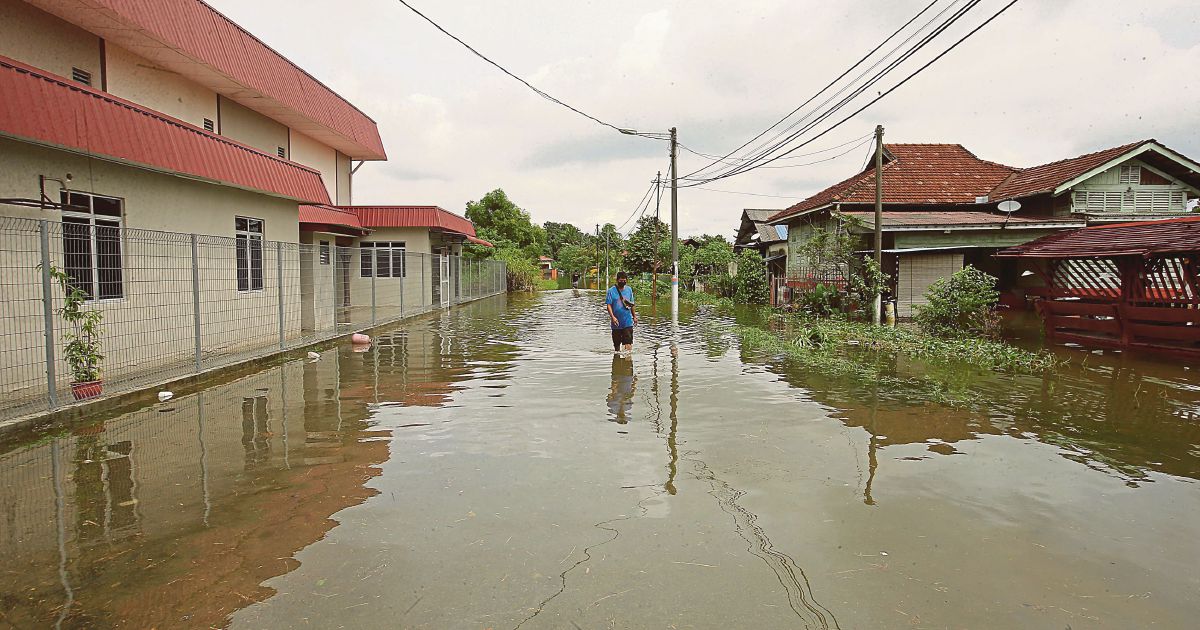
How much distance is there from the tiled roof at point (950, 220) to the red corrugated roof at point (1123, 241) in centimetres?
363

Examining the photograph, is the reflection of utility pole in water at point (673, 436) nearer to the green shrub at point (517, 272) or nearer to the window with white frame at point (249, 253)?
the window with white frame at point (249, 253)

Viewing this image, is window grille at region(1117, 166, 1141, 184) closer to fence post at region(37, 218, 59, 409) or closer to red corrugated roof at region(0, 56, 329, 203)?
red corrugated roof at region(0, 56, 329, 203)

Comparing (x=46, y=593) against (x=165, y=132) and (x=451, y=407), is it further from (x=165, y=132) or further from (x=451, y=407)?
(x=165, y=132)

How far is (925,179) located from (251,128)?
73.6ft

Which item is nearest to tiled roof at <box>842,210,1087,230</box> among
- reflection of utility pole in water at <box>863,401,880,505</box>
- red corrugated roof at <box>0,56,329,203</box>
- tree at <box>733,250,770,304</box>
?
tree at <box>733,250,770,304</box>

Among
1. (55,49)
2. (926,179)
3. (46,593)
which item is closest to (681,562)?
(46,593)

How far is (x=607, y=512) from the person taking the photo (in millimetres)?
4836

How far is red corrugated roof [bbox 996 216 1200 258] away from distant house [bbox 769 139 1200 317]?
13.5ft

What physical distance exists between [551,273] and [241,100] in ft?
181

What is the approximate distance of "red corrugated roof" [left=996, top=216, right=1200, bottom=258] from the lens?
12.3 metres

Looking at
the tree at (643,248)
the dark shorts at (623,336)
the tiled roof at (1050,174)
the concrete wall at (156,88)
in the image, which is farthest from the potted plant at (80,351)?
the tree at (643,248)

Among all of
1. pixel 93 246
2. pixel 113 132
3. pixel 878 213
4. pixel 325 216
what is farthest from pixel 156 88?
pixel 878 213

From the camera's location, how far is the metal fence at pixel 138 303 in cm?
774

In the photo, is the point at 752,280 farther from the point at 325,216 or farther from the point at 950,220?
the point at 325,216
